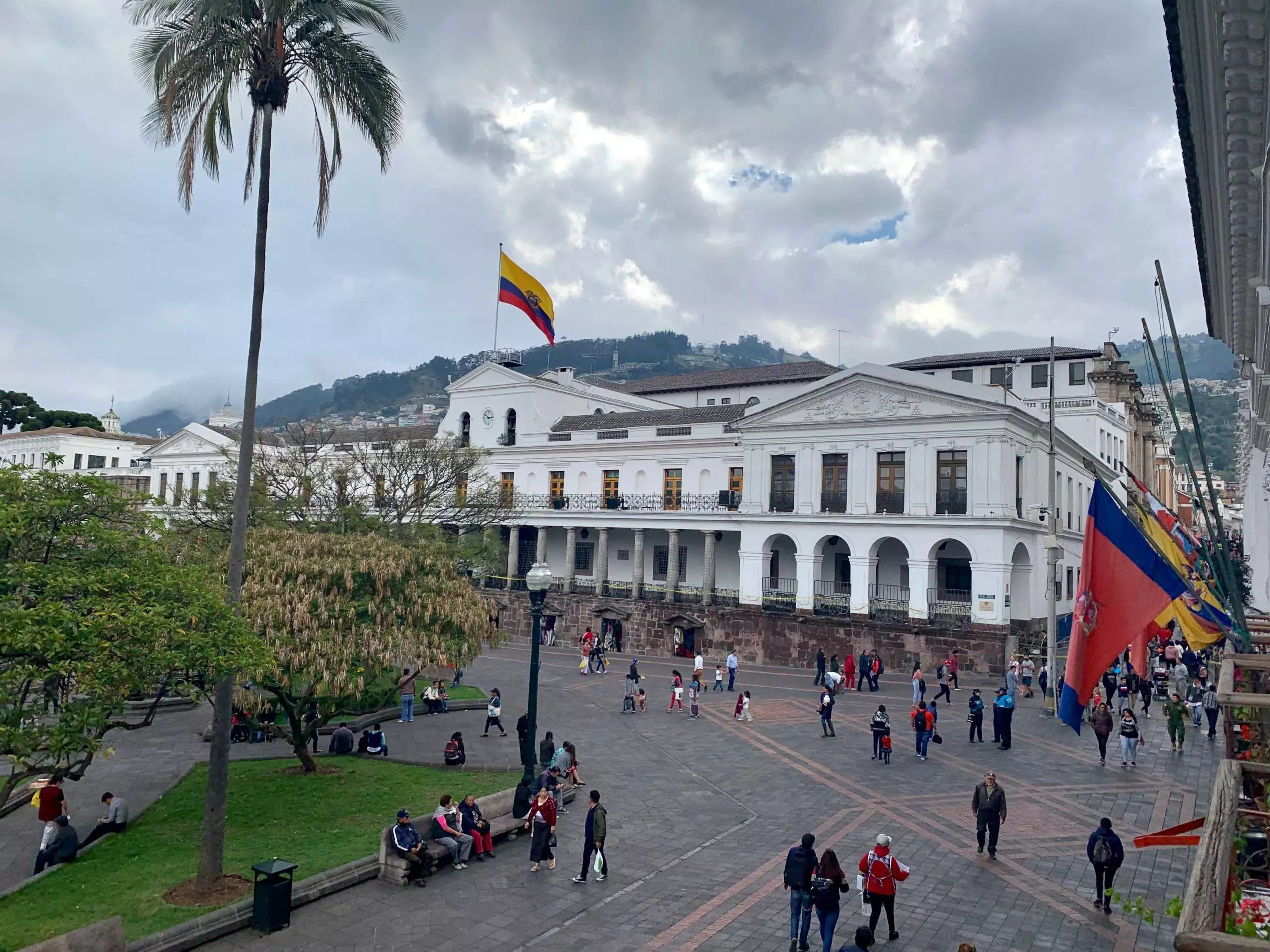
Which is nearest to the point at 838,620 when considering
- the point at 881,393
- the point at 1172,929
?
the point at 881,393

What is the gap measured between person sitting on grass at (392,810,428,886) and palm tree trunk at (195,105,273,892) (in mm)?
2311

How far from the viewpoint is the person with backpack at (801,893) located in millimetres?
10031

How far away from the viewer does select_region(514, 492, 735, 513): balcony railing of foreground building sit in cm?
4034

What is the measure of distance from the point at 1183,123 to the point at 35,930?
51.1ft

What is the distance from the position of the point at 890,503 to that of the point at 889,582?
14.2ft

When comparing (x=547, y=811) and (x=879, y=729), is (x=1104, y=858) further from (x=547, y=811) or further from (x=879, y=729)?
(x=879, y=729)

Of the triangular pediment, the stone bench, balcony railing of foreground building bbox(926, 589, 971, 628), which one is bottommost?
the stone bench

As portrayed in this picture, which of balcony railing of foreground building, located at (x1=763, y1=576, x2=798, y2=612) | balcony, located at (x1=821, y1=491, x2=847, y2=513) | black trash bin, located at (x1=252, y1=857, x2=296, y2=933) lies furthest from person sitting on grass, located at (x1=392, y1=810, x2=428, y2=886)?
balcony, located at (x1=821, y1=491, x2=847, y2=513)

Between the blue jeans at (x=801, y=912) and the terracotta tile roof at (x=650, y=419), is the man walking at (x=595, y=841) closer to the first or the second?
the blue jeans at (x=801, y=912)

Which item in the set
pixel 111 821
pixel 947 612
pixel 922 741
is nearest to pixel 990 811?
pixel 922 741

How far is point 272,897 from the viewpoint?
1061cm

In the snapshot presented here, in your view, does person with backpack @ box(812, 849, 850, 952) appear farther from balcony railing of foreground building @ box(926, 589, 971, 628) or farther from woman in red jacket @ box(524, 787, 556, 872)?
balcony railing of foreground building @ box(926, 589, 971, 628)

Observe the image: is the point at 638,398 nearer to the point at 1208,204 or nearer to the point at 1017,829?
the point at 1017,829

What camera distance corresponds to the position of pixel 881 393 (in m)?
34.5
